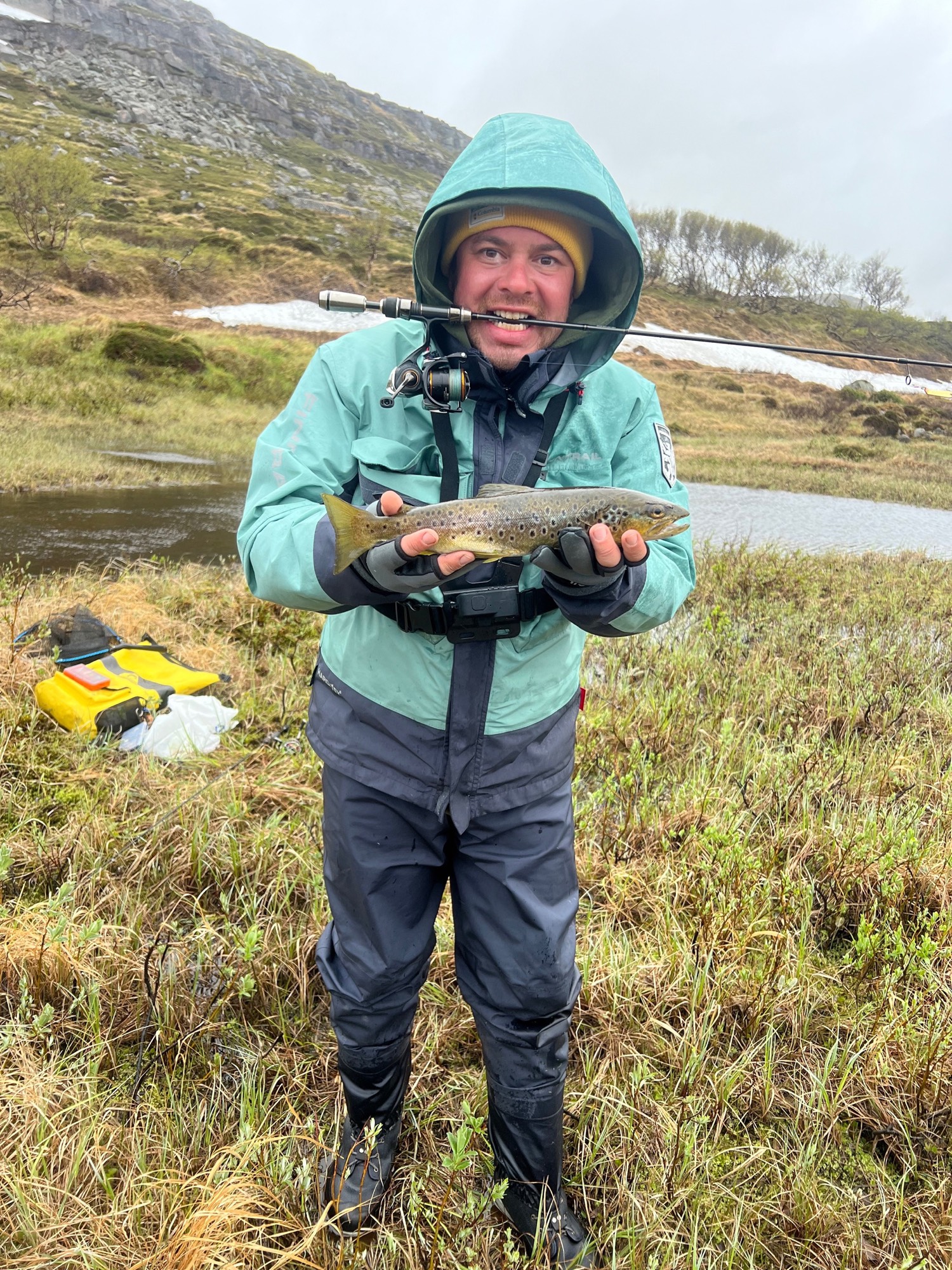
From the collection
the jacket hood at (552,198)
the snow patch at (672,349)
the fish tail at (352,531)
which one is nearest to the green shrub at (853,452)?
the snow patch at (672,349)

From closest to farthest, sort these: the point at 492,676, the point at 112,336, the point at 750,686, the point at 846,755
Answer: the point at 492,676 < the point at 846,755 < the point at 750,686 < the point at 112,336

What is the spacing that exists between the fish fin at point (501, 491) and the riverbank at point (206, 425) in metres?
15.1

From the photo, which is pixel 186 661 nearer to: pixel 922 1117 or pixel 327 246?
pixel 922 1117

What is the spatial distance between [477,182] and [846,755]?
14.2ft

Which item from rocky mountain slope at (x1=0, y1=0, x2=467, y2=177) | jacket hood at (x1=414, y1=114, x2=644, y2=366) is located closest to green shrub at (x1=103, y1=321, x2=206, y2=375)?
jacket hood at (x1=414, y1=114, x2=644, y2=366)

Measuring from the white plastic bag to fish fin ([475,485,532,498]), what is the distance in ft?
10.9

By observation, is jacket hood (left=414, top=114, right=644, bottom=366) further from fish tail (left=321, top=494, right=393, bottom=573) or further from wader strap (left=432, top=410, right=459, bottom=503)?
fish tail (left=321, top=494, right=393, bottom=573)

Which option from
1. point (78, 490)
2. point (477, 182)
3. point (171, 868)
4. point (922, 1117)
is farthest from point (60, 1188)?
point (78, 490)

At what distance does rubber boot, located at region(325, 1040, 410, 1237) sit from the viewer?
241cm

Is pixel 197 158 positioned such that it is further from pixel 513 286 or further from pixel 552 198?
pixel 513 286

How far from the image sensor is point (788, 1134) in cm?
260

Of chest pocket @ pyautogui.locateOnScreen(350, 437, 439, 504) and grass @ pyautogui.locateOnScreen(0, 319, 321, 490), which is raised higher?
chest pocket @ pyautogui.locateOnScreen(350, 437, 439, 504)

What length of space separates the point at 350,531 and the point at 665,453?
1.20 m

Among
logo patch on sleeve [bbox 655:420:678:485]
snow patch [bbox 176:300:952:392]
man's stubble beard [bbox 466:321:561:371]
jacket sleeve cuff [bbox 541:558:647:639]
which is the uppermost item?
snow patch [bbox 176:300:952:392]
